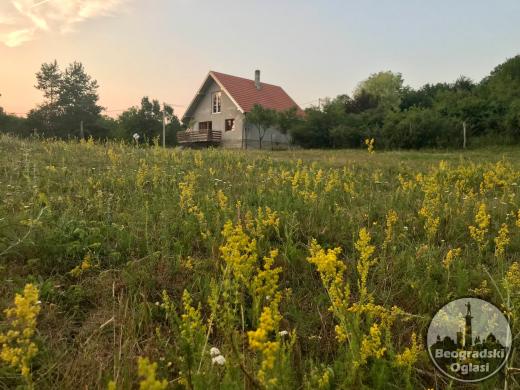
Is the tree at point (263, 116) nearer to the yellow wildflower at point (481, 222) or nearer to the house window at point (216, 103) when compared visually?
the house window at point (216, 103)

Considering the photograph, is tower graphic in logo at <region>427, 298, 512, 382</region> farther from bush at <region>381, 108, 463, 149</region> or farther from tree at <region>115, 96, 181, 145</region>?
tree at <region>115, 96, 181, 145</region>

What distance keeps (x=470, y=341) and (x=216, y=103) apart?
38.7 m

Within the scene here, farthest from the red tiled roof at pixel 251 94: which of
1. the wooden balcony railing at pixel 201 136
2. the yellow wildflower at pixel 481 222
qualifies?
the yellow wildflower at pixel 481 222

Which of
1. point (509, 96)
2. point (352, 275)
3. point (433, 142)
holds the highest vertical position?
point (509, 96)

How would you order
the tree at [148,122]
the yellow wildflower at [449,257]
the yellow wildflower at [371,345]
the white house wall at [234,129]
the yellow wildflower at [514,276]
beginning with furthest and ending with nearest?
1. the tree at [148,122]
2. the white house wall at [234,129]
3. the yellow wildflower at [449,257]
4. the yellow wildflower at [514,276]
5. the yellow wildflower at [371,345]

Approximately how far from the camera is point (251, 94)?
38031 millimetres

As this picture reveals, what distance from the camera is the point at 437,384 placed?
201 cm

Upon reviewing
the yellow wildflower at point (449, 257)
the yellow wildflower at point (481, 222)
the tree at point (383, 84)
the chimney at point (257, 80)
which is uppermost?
the tree at point (383, 84)

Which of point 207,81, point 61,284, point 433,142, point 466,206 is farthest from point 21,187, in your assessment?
point 207,81

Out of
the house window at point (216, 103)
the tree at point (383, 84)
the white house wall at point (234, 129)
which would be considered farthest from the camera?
the tree at point (383, 84)

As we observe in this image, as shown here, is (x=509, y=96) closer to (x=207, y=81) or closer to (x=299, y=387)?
(x=207, y=81)

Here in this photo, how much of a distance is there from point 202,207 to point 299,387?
2.59m

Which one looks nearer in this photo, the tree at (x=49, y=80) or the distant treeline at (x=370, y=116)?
the distant treeline at (x=370, y=116)

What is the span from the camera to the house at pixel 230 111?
36.5m
